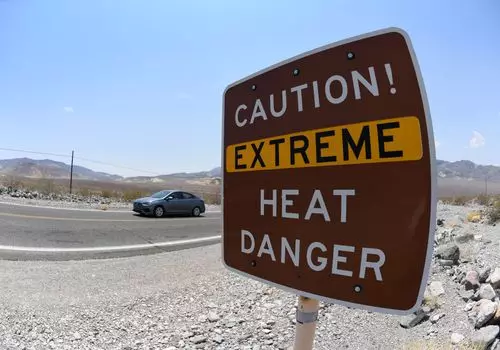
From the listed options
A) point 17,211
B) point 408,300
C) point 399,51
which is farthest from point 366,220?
point 17,211

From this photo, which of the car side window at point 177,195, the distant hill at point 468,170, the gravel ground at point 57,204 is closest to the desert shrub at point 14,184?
the gravel ground at point 57,204

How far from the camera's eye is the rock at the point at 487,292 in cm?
425

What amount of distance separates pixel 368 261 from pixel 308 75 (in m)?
0.63

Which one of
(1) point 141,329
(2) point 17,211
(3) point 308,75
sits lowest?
(1) point 141,329

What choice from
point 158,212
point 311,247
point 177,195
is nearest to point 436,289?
point 311,247

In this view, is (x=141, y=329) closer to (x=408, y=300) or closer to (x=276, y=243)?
(x=276, y=243)

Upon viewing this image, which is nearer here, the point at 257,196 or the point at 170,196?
the point at 257,196

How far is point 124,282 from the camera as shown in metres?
5.84

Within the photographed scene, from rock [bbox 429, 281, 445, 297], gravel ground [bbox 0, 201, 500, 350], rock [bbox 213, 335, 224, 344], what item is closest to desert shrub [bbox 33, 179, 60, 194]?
gravel ground [bbox 0, 201, 500, 350]

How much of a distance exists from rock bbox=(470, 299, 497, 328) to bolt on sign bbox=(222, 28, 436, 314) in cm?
360

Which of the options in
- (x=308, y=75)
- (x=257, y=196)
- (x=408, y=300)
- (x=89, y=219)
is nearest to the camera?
(x=408, y=300)

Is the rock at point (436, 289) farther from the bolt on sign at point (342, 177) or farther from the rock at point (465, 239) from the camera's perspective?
the bolt on sign at point (342, 177)

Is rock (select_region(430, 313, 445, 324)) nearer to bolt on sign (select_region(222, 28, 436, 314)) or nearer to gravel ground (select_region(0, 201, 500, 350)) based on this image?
gravel ground (select_region(0, 201, 500, 350))

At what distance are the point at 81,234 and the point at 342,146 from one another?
1094 centimetres
